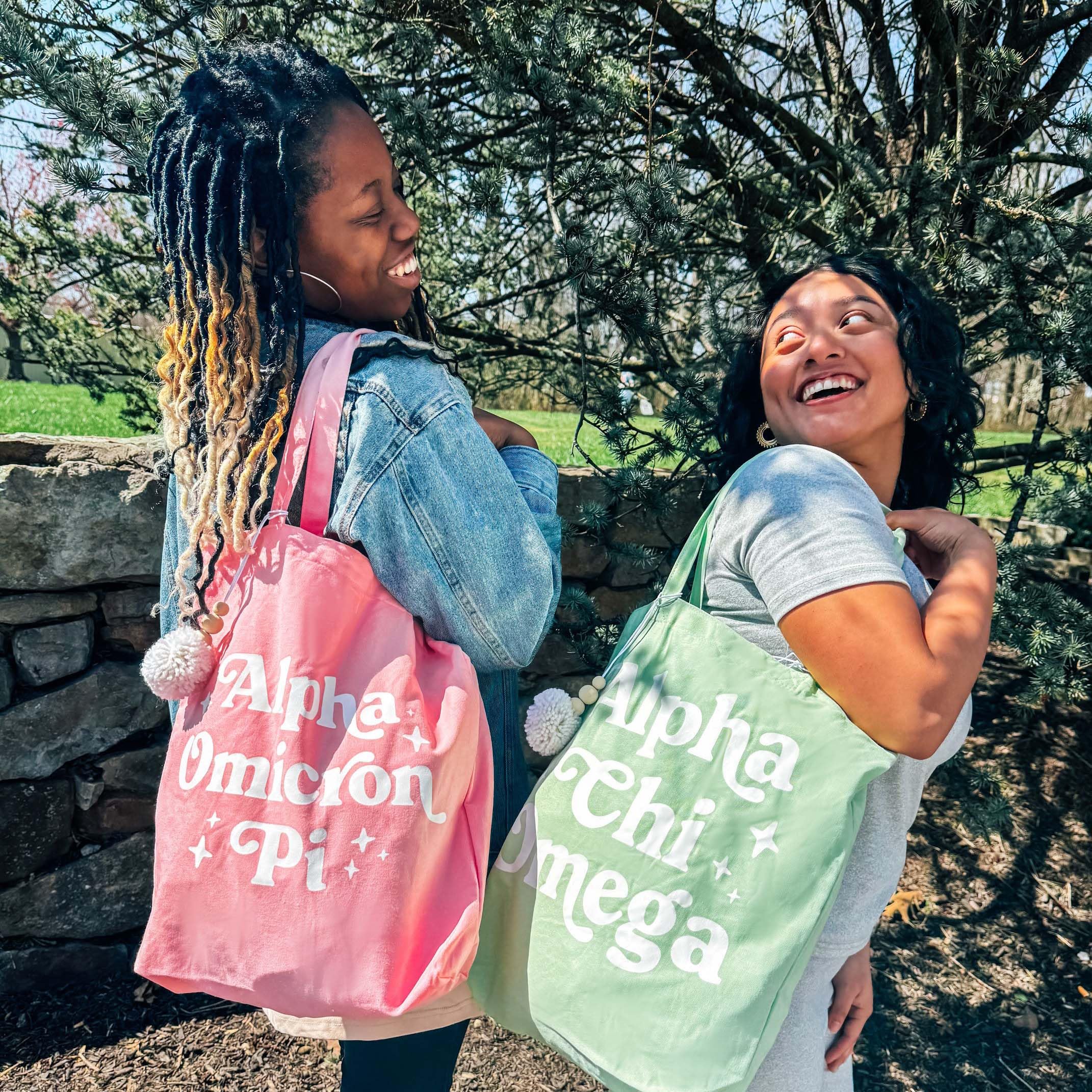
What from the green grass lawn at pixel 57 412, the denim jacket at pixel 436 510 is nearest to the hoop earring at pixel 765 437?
the denim jacket at pixel 436 510

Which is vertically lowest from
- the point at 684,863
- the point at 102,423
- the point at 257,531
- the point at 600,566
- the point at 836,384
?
the point at 102,423

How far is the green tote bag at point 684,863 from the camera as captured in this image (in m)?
1.01

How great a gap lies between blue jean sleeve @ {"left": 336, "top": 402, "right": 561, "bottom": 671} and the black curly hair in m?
0.75

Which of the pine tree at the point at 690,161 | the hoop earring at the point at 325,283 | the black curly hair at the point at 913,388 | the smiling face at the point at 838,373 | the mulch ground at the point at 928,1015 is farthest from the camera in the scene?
the mulch ground at the point at 928,1015

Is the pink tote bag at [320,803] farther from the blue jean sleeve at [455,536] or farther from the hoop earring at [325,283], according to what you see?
the hoop earring at [325,283]

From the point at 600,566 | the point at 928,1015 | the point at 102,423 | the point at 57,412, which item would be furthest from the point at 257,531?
the point at 57,412

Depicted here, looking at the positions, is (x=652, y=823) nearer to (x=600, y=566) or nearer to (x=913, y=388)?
(x=913, y=388)

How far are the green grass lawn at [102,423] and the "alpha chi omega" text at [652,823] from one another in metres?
2.83

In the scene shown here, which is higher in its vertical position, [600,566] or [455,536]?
[455,536]

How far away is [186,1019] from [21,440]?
165cm

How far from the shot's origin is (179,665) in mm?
1069

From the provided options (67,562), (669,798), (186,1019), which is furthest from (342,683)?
(186,1019)

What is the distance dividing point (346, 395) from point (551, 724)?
511mm

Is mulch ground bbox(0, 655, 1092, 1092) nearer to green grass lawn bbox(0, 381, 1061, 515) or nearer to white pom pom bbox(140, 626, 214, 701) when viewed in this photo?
green grass lawn bbox(0, 381, 1061, 515)
